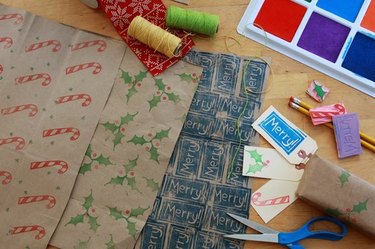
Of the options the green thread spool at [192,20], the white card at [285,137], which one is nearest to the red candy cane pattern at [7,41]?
the green thread spool at [192,20]

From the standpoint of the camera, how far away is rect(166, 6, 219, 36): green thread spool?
3.30ft

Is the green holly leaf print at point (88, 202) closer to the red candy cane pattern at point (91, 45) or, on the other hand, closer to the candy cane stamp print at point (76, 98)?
the candy cane stamp print at point (76, 98)

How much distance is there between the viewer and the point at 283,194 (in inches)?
36.8

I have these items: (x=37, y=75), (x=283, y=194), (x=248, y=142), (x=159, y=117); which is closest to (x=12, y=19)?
(x=37, y=75)

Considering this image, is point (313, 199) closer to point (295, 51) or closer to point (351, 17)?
point (295, 51)

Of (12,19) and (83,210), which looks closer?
(83,210)

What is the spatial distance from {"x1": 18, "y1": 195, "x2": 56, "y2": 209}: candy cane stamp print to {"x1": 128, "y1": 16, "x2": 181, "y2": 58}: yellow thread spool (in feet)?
1.30

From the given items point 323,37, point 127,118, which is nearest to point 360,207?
point 323,37

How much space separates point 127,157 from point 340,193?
44 centimetres

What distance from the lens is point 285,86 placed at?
1.01 meters

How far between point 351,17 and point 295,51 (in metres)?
0.16

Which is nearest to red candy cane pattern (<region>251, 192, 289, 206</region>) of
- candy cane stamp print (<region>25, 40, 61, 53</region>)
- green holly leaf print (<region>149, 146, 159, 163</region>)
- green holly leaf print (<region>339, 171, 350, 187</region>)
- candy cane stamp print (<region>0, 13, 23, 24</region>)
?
green holly leaf print (<region>339, 171, 350, 187</region>)

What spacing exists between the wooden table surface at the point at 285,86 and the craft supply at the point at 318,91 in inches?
0.5

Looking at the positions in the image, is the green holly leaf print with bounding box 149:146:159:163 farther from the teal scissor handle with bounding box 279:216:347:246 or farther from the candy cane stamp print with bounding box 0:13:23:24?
the candy cane stamp print with bounding box 0:13:23:24
